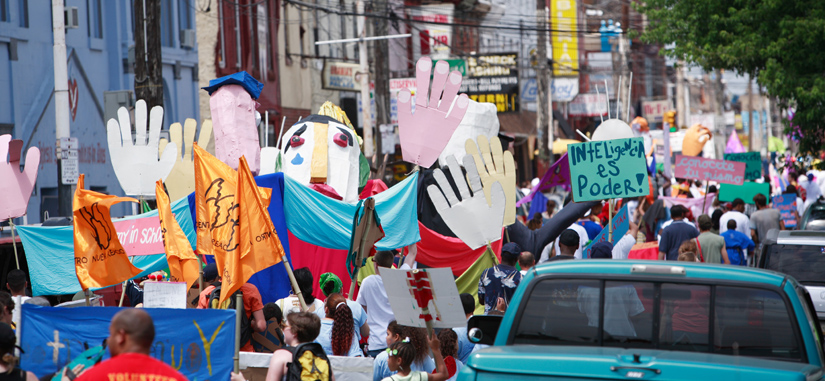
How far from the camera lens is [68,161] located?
44.0ft

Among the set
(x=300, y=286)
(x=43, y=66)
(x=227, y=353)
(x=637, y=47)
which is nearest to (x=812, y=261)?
(x=300, y=286)

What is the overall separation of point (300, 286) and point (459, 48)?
34.1 meters

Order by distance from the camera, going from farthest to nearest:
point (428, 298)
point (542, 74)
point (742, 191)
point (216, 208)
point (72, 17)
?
point (542, 74), point (742, 191), point (72, 17), point (216, 208), point (428, 298)

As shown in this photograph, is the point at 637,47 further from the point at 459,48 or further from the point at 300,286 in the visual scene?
the point at 300,286

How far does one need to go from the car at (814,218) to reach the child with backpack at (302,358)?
33.0 feet

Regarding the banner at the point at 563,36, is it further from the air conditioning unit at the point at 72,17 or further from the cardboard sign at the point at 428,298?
the cardboard sign at the point at 428,298

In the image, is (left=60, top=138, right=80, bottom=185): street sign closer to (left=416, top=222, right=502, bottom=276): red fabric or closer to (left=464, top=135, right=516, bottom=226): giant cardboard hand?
(left=416, top=222, right=502, bottom=276): red fabric

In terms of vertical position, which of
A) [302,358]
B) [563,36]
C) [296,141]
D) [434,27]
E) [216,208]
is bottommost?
[302,358]

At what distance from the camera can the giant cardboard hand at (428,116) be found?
10891 millimetres

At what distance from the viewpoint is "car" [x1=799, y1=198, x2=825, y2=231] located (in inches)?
533

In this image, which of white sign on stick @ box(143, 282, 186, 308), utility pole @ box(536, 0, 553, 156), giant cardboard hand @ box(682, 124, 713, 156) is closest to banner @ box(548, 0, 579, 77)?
utility pole @ box(536, 0, 553, 156)

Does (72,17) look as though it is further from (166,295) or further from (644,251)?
(166,295)

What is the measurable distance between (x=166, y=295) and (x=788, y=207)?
1452cm

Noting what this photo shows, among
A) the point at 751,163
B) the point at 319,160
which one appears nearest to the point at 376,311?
the point at 319,160
